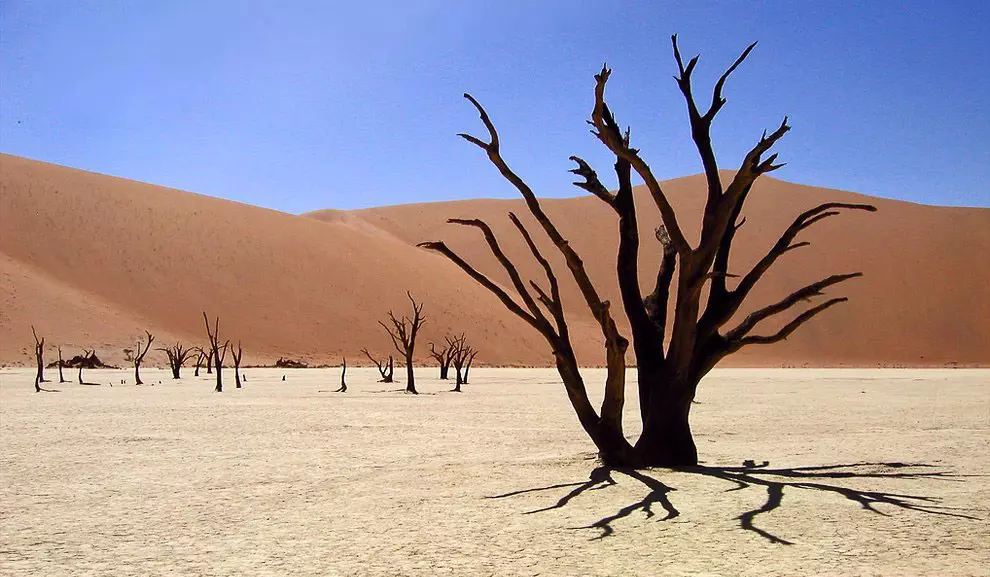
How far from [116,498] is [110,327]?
4884 centimetres

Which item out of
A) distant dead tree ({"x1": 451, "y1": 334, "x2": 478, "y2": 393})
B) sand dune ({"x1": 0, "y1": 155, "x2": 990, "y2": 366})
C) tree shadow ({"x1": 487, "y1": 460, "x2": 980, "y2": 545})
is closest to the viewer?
tree shadow ({"x1": 487, "y1": 460, "x2": 980, "y2": 545})

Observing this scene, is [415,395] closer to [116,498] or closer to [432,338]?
[116,498]

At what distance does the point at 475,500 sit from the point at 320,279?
62186mm

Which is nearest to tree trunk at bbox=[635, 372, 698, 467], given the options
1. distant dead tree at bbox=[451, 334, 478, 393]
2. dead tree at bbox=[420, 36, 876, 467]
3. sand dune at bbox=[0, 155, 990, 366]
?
dead tree at bbox=[420, 36, 876, 467]

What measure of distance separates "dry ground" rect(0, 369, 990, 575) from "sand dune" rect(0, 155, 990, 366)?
40.0 meters

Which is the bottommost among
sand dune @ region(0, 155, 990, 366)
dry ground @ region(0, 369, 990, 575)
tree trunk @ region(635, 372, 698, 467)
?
dry ground @ region(0, 369, 990, 575)

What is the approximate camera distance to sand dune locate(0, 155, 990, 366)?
58.6 meters

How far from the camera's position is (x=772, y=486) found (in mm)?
8430

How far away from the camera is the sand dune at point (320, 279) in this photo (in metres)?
58.6

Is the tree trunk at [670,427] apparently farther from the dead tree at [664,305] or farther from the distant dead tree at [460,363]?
the distant dead tree at [460,363]

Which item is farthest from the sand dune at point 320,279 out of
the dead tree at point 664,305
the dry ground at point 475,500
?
the dead tree at point 664,305

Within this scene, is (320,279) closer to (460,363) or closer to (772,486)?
(460,363)

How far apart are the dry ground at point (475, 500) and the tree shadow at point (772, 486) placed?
3 centimetres

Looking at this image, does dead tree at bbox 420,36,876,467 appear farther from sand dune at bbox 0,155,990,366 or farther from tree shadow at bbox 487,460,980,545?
sand dune at bbox 0,155,990,366
